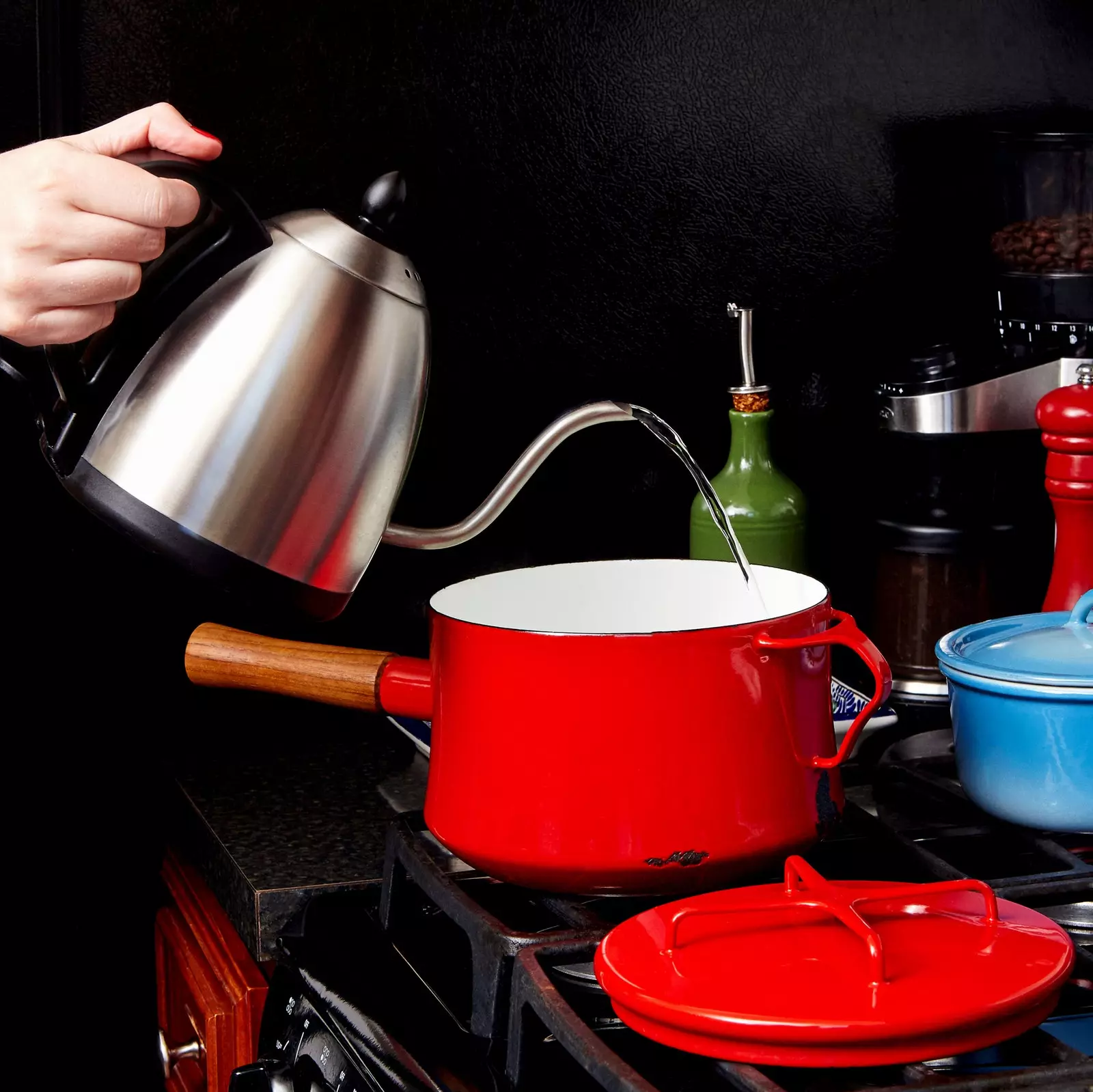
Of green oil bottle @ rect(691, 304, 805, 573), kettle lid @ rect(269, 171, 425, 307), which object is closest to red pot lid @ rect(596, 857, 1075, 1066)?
kettle lid @ rect(269, 171, 425, 307)

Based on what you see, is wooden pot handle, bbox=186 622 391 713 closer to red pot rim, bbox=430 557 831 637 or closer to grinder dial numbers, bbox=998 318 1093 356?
red pot rim, bbox=430 557 831 637

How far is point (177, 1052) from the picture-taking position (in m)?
1.03

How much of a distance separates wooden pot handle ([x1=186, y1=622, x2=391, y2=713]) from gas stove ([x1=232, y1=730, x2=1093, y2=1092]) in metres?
0.11

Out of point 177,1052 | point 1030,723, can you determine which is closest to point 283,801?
point 177,1052

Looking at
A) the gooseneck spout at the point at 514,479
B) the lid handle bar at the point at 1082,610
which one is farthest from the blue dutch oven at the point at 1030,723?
the gooseneck spout at the point at 514,479

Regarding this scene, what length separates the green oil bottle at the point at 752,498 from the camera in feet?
3.96

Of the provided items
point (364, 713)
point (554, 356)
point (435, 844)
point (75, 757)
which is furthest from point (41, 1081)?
point (554, 356)

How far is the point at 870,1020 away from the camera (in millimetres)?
553

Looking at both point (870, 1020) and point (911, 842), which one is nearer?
point (870, 1020)

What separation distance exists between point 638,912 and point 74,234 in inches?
19.0

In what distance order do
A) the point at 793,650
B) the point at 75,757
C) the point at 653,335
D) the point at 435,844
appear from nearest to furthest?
the point at 793,650, the point at 435,844, the point at 75,757, the point at 653,335

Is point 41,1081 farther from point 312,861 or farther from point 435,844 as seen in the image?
point 435,844

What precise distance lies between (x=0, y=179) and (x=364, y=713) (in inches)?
26.3

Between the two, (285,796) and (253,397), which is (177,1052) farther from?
(253,397)
